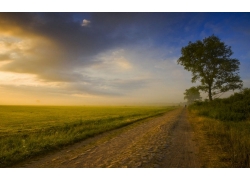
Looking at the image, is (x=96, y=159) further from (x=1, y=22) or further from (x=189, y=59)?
(x=189, y=59)

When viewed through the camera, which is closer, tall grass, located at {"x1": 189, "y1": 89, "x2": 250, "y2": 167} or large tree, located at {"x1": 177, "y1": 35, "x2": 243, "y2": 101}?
tall grass, located at {"x1": 189, "y1": 89, "x2": 250, "y2": 167}

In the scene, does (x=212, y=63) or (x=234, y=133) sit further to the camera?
(x=212, y=63)

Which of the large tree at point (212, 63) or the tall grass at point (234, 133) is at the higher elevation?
the large tree at point (212, 63)

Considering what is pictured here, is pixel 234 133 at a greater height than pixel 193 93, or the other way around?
pixel 193 93

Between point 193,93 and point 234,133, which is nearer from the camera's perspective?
point 234,133

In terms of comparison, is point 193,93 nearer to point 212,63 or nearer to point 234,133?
point 212,63

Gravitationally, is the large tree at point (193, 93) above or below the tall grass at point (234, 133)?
above

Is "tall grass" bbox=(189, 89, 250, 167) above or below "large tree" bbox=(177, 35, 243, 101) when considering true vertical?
below

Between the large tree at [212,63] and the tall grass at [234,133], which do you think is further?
the large tree at [212,63]

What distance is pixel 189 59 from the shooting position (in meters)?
29.0

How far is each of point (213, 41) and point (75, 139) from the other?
25.7 m

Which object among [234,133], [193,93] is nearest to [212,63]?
[193,93]

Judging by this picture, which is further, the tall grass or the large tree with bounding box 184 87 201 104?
the large tree with bounding box 184 87 201 104

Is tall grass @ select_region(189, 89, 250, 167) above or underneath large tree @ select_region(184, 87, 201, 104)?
underneath
